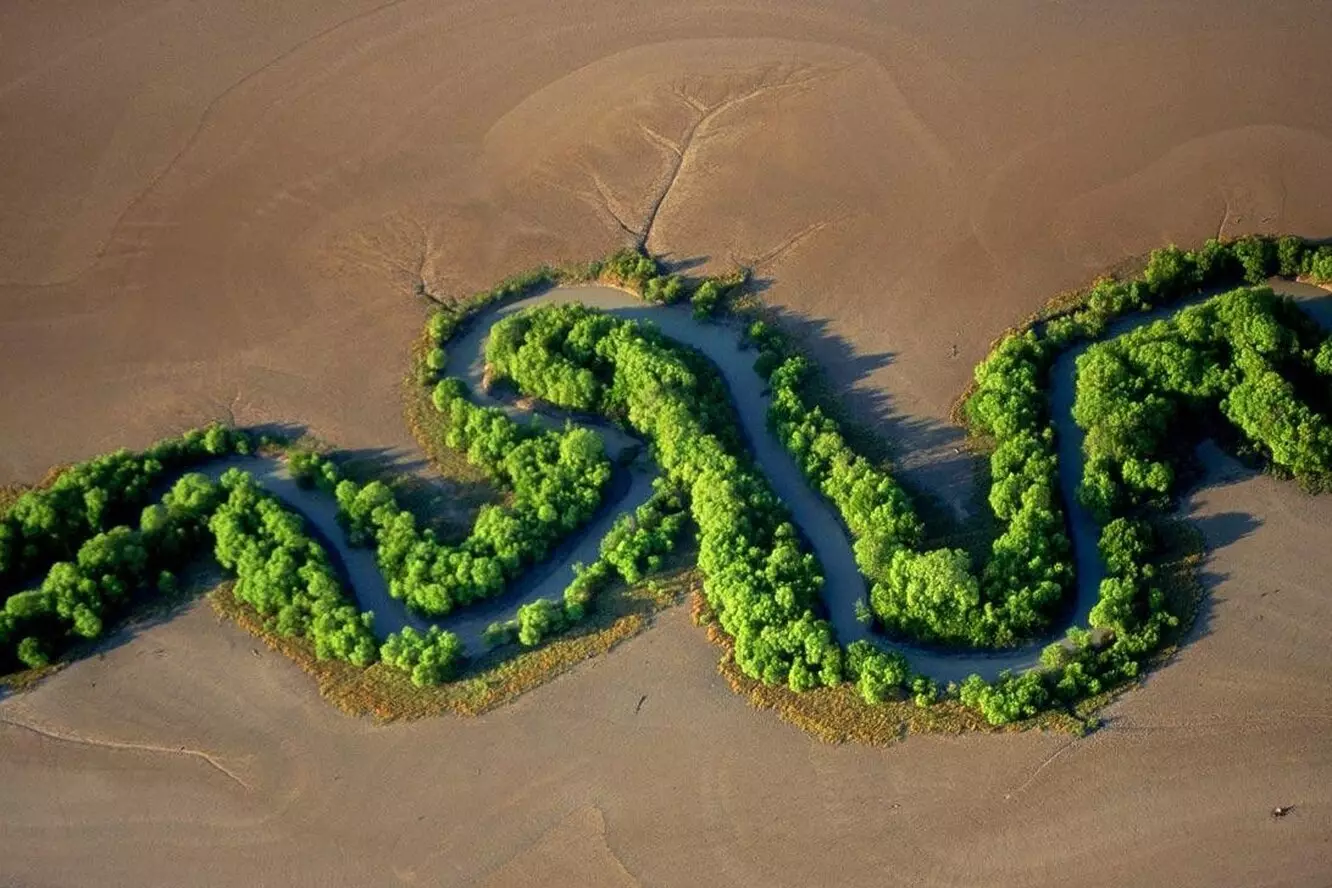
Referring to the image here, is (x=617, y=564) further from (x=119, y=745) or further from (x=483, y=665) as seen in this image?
(x=119, y=745)

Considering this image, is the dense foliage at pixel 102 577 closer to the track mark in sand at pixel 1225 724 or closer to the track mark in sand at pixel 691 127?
the track mark in sand at pixel 691 127

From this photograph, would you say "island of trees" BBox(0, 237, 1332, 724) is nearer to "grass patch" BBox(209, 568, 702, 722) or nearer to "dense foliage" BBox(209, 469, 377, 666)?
"dense foliage" BBox(209, 469, 377, 666)

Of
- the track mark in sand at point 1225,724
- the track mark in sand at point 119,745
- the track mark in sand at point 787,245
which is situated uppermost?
the track mark in sand at point 787,245

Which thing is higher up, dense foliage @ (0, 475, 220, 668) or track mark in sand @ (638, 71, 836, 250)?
track mark in sand @ (638, 71, 836, 250)

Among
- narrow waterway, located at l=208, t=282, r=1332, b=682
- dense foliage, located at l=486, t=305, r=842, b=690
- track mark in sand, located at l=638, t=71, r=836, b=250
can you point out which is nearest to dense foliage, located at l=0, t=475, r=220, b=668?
narrow waterway, located at l=208, t=282, r=1332, b=682

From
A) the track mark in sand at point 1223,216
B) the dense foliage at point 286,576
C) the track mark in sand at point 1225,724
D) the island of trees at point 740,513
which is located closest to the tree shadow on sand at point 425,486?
the island of trees at point 740,513

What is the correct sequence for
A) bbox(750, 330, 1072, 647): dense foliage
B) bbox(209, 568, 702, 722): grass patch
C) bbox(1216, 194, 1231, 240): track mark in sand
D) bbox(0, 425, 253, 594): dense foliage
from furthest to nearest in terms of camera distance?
bbox(1216, 194, 1231, 240): track mark in sand, bbox(0, 425, 253, 594): dense foliage, bbox(750, 330, 1072, 647): dense foliage, bbox(209, 568, 702, 722): grass patch
